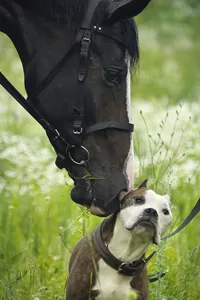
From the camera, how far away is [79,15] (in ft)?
18.0

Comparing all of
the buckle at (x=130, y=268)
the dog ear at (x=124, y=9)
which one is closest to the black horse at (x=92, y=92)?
the dog ear at (x=124, y=9)

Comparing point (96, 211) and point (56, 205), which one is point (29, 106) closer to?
point (96, 211)

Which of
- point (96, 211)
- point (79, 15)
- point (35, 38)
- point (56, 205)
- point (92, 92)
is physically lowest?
point (56, 205)

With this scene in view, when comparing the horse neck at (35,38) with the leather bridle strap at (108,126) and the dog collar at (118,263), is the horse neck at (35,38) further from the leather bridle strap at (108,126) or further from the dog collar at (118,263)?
the dog collar at (118,263)

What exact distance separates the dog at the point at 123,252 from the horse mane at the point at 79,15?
27.6 inches

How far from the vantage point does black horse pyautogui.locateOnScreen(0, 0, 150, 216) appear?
17.8 ft

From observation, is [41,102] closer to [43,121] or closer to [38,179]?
[43,121]

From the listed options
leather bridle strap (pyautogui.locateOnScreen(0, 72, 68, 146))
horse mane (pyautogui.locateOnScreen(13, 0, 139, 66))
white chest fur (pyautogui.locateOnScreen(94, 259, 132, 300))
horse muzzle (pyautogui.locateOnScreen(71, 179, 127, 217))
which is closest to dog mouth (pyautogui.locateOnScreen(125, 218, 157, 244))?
horse muzzle (pyautogui.locateOnScreen(71, 179, 127, 217))

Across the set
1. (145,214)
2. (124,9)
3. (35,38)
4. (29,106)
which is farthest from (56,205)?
(124,9)

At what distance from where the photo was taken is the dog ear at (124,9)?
17.7ft

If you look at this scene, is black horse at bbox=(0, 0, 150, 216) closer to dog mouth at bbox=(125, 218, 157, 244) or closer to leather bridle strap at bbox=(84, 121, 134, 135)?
leather bridle strap at bbox=(84, 121, 134, 135)

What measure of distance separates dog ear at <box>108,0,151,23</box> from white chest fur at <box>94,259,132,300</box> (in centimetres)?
121

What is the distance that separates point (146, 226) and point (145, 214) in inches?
2.3

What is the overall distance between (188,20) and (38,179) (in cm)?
738
